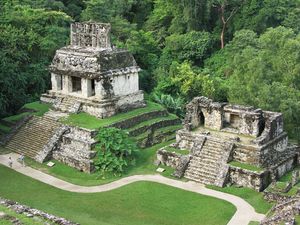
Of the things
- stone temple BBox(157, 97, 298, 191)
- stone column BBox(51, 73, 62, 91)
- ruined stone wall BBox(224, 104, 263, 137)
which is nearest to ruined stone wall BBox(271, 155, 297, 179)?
stone temple BBox(157, 97, 298, 191)

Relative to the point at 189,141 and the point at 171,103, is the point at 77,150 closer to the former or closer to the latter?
the point at 189,141

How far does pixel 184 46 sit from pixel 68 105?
63.7ft

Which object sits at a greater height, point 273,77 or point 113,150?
point 273,77

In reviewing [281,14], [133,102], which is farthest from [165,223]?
[281,14]

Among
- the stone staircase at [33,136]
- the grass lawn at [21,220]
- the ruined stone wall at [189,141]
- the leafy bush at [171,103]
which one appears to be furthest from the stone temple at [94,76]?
the grass lawn at [21,220]

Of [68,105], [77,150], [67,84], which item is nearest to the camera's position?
[77,150]

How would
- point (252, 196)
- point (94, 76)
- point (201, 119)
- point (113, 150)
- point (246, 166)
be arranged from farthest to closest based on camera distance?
point (94, 76), point (201, 119), point (113, 150), point (246, 166), point (252, 196)

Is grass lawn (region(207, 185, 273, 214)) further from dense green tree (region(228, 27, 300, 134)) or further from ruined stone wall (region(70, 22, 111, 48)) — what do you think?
ruined stone wall (region(70, 22, 111, 48))

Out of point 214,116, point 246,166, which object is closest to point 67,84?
point 214,116

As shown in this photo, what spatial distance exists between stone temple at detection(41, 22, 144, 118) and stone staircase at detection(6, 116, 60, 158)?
1.40 meters

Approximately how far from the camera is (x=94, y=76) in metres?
27.7

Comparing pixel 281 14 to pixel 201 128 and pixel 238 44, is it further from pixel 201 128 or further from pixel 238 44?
pixel 201 128

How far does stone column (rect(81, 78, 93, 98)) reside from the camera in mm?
28377

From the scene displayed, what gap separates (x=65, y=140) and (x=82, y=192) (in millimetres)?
4588
